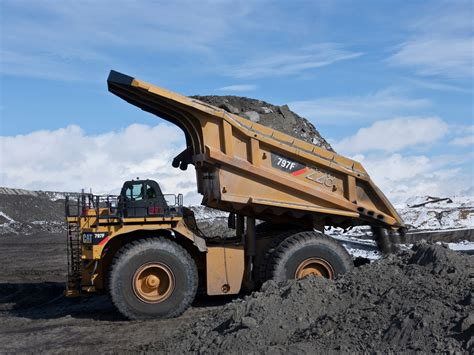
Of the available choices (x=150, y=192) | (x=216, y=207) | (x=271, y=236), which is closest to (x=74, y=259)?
(x=150, y=192)

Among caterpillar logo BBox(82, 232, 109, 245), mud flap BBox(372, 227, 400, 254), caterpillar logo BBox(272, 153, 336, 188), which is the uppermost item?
caterpillar logo BBox(272, 153, 336, 188)

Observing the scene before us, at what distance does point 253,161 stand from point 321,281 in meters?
2.60

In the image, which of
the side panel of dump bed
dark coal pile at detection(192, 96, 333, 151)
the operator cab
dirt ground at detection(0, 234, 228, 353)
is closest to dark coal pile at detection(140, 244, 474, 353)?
dirt ground at detection(0, 234, 228, 353)

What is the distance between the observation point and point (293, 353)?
6.04 metres

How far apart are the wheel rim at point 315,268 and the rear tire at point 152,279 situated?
5.32ft

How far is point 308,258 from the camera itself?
10.0 metres

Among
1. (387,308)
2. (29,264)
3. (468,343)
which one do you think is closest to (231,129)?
(387,308)

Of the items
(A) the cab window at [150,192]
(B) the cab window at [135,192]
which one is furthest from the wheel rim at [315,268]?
(B) the cab window at [135,192]

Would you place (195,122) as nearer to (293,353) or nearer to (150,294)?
(150,294)

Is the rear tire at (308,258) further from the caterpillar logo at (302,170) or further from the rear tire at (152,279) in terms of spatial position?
the rear tire at (152,279)

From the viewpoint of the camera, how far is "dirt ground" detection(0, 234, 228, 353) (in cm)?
820

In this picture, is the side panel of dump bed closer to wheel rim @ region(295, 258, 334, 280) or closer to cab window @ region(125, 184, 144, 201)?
wheel rim @ region(295, 258, 334, 280)

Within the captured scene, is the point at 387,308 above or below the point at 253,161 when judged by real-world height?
below

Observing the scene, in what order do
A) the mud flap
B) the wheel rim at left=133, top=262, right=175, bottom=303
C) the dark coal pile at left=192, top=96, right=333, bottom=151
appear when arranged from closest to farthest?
the wheel rim at left=133, top=262, right=175, bottom=303
the mud flap
the dark coal pile at left=192, top=96, right=333, bottom=151
